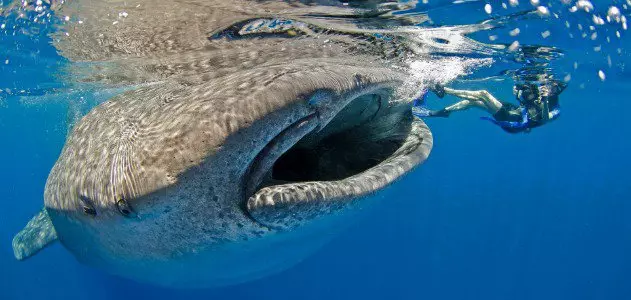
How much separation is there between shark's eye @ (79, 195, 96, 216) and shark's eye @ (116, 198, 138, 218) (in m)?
0.46

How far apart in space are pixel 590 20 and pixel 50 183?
7.66m

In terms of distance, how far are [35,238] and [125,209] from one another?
4.67 meters

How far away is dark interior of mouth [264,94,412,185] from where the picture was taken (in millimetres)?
3223

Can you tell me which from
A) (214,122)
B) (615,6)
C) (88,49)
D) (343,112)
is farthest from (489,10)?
(88,49)

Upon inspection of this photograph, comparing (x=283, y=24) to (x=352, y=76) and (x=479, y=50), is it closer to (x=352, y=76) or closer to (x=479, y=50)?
(x=352, y=76)

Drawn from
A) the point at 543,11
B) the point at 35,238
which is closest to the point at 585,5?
the point at 543,11

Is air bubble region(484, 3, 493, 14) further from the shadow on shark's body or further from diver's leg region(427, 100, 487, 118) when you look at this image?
diver's leg region(427, 100, 487, 118)

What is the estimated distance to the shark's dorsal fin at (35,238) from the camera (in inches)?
222

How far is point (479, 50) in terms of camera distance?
8.37m

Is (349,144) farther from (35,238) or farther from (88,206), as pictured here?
(35,238)

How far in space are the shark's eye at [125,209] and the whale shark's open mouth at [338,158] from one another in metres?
0.65

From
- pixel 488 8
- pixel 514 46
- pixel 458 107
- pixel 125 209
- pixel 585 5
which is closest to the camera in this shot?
pixel 125 209

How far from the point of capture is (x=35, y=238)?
5840mm

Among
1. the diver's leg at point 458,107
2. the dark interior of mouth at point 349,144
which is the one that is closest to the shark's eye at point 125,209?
the dark interior of mouth at point 349,144
